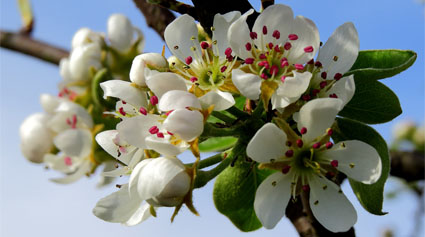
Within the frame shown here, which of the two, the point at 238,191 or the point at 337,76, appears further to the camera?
the point at 238,191

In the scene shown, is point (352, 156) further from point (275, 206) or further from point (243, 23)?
point (243, 23)

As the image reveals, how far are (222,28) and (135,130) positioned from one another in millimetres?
239

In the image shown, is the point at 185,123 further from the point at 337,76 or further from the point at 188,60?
the point at 337,76

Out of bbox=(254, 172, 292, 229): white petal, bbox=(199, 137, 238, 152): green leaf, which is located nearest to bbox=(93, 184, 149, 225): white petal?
bbox=(254, 172, 292, 229): white petal

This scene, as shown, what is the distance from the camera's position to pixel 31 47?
2.56 metres

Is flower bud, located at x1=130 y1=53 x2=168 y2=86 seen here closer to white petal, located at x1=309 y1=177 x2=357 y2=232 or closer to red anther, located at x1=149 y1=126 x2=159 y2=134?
red anther, located at x1=149 y1=126 x2=159 y2=134

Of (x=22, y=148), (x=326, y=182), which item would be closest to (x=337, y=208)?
(x=326, y=182)

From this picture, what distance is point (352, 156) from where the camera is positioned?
89cm

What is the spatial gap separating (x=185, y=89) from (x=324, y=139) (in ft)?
0.85

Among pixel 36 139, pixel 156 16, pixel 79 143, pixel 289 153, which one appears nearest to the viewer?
pixel 289 153

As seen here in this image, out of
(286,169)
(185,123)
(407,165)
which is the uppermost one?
(185,123)

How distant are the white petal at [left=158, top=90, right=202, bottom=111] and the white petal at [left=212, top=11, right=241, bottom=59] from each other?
162mm

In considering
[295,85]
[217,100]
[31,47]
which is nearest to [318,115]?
[295,85]

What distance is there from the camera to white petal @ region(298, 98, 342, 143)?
81 cm
